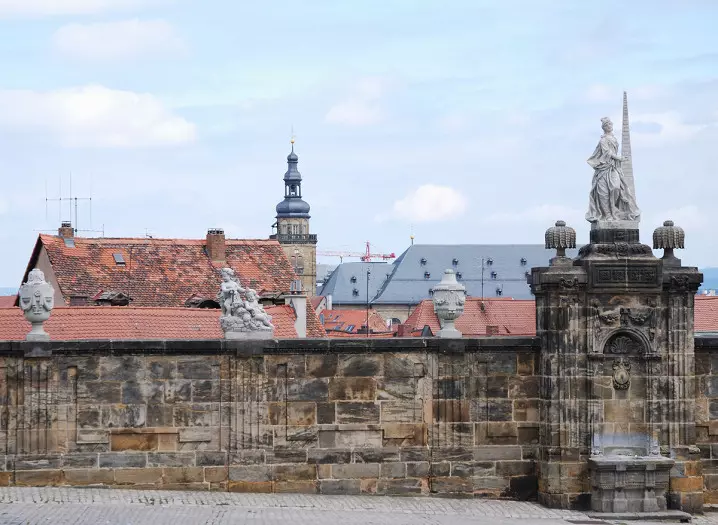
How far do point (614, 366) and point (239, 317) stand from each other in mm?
5634

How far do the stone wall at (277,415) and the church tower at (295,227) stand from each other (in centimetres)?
15288

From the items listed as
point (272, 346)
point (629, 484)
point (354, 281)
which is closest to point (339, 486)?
point (272, 346)

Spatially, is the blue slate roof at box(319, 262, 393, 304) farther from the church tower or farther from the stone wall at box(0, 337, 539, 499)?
the stone wall at box(0, 337, 539, 499)

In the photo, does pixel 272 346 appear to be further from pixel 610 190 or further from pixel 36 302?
pixel 610 190

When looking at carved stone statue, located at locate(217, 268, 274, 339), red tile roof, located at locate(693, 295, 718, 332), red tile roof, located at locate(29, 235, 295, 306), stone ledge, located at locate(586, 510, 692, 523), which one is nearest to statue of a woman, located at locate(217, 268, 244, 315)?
carved stone statue, located at locate(217, 268, 274, 339)

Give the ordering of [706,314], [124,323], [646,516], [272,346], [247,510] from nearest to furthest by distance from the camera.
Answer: [247,510] → [646,516] → [272,346] → [124,323] → [706,314]

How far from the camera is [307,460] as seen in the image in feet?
69.5

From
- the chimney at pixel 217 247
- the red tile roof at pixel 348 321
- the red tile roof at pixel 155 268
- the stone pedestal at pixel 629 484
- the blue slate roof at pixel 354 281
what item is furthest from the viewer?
the blue slate roof at pixel 354 281

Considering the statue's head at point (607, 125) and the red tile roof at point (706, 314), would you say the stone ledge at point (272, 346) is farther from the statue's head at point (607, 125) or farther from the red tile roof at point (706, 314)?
the red tile roof at point (706, 314)

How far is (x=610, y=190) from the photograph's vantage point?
21.8 m

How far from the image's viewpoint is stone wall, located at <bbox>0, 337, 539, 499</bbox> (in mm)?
20484

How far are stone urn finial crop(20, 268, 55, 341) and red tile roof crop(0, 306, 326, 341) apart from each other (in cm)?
460

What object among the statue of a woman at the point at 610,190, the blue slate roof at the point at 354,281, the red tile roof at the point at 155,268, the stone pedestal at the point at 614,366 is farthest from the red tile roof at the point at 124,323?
the blue slate roof at the point at 354,281

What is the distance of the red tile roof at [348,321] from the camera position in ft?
412
